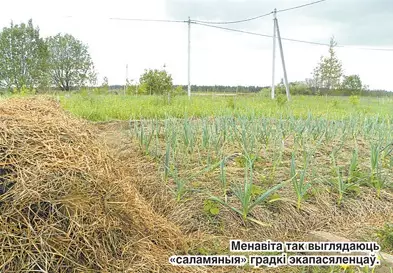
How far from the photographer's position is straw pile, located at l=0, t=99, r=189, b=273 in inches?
63.6

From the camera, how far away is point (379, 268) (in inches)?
75.9

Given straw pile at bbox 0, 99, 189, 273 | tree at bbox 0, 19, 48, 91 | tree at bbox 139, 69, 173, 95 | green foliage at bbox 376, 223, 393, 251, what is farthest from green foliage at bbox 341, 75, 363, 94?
straw pile at bbox 0, 99, 189, 273

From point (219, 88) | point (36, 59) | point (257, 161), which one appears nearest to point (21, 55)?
point (36, 59)

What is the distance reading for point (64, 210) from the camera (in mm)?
1692

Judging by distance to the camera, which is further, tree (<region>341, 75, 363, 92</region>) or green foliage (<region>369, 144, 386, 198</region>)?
tree (<region>341, 75, 363, 92</region>)

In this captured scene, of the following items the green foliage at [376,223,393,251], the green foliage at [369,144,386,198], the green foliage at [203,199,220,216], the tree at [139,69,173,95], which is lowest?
the green foliage at [376,223,393,251]

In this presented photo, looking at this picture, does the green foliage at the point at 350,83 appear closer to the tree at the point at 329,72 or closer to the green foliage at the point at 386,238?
the tree at the point at 329,72

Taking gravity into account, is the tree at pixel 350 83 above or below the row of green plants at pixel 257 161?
above

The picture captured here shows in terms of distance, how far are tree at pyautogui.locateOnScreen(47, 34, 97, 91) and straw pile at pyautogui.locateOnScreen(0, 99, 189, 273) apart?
34563 mm

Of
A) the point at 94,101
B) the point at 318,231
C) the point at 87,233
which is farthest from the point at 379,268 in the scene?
the point at 94,101

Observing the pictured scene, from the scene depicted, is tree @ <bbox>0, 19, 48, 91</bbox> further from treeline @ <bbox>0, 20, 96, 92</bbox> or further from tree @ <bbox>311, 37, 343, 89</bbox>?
tree @ <bbox>311, 37, 343, 89</bbox>

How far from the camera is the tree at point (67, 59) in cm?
3584

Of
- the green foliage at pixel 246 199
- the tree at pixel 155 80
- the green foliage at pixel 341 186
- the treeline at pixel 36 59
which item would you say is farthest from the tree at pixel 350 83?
the green foliage at pixel 246 199

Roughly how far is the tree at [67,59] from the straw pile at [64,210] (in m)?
34.6
